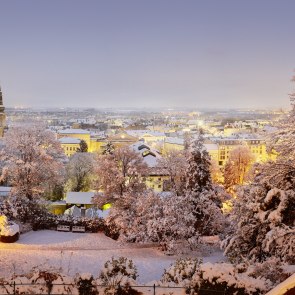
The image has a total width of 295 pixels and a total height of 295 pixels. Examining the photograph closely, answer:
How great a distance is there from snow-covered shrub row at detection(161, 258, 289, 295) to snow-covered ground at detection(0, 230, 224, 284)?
5.32 meters

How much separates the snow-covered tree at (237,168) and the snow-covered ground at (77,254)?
1088 inches

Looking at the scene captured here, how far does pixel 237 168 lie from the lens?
5281 centimetres

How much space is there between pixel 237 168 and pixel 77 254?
3452 centimetres

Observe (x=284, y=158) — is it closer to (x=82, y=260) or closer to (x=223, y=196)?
(x=82, y=260)

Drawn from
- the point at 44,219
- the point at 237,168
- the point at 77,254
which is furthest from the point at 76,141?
the point at 77,254

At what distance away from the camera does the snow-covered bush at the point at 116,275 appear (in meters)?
11.3

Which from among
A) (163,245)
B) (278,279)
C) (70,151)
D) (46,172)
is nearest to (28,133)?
(46,172)

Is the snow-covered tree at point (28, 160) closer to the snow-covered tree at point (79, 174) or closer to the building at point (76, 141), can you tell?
the snow-covered tree at point (79, 174)

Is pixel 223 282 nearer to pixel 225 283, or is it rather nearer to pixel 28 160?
pixel 225 283

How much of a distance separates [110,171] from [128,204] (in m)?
2.61

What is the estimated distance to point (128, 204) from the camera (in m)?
27.5

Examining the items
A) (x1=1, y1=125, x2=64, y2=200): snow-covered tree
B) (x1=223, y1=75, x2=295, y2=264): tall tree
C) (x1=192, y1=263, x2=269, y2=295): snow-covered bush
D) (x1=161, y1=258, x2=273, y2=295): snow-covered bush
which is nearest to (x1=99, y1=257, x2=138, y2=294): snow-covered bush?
(x1=161, y1=258, x2=273, y2=295): snow-covered bush

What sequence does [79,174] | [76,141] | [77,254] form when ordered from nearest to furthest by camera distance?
[77,254], [79,174], [76,141]

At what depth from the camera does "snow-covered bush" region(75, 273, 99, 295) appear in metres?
11.1
